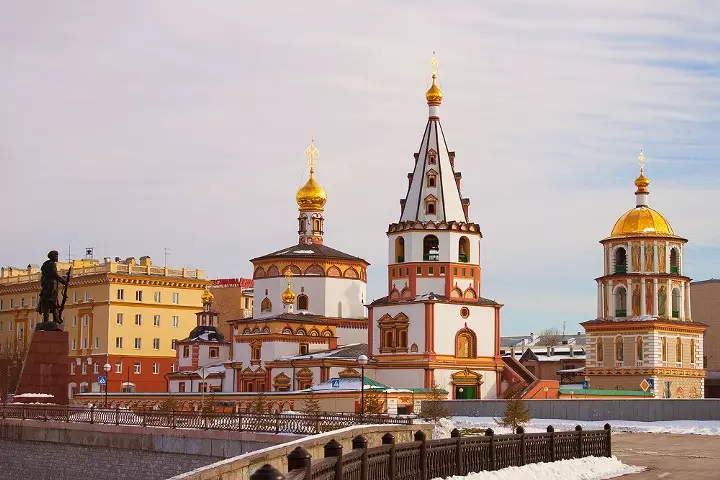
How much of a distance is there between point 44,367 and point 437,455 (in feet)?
91.6

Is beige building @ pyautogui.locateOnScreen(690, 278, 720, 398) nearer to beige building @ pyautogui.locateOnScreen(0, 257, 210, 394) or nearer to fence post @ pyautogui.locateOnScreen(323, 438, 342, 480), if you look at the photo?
beige building @ pyautogui.locateOnScreen(0, 257, 210, 394)

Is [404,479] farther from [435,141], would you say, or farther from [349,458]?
[435,141]

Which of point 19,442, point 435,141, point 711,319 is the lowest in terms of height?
point 19,442

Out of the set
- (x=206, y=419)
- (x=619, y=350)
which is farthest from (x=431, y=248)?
(x=206, y=419)

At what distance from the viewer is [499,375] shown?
227ft

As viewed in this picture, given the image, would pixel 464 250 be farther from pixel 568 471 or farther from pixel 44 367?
pixel 568 471

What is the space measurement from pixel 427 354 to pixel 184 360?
22107mm

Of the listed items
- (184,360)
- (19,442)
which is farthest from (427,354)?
(19,442)

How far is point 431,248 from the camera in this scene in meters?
68.8

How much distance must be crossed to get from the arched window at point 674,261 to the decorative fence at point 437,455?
149ft

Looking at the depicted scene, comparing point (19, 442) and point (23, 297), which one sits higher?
point (23, 297)

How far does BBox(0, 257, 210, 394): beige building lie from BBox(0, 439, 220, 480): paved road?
46337mm

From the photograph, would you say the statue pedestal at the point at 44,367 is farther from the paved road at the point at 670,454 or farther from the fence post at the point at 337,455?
the fence post at the point at 337,455

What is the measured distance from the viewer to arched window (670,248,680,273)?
2872 inches
